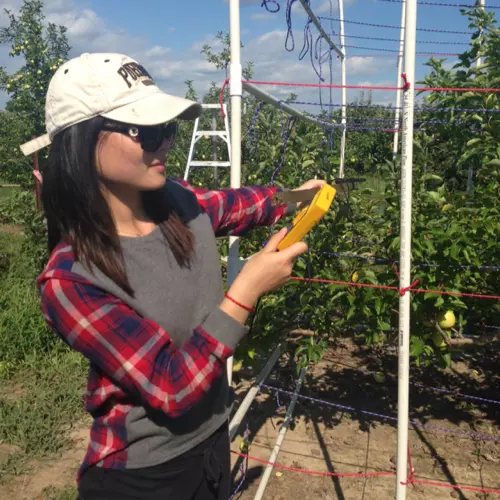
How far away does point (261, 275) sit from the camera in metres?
1.11

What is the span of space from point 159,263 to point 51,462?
2.36m

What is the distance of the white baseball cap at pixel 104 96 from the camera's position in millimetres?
1069

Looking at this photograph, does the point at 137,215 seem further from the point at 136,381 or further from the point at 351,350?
the point at 351,350

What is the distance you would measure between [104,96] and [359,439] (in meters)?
2.57

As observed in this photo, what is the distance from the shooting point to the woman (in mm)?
1044

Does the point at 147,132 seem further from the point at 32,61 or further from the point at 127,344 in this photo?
the point at 32,61

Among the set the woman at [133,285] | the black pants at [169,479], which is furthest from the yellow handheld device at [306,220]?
the black pants at [169,479]

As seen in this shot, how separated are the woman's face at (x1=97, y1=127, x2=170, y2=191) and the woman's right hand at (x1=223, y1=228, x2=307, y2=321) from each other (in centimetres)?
26

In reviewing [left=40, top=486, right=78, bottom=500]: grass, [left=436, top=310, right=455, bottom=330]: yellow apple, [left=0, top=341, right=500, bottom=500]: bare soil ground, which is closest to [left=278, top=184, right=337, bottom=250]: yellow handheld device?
[left=436, top=310, right=455, bottom=330]: yellow apple

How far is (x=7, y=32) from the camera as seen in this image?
246 inches

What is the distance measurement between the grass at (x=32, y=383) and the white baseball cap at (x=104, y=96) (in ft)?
7.60

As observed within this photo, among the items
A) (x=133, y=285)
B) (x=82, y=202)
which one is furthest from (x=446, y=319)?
(x=82, y=202)

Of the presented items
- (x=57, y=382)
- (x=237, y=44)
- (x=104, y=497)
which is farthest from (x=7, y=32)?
(x=104, y=497)

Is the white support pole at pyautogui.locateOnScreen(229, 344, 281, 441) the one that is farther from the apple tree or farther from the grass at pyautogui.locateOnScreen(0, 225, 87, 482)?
the apple tree
